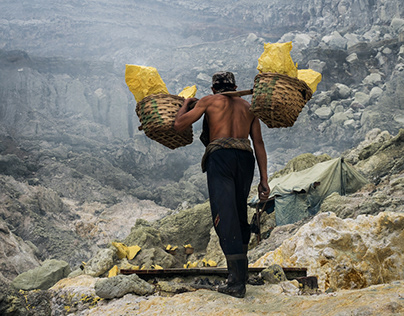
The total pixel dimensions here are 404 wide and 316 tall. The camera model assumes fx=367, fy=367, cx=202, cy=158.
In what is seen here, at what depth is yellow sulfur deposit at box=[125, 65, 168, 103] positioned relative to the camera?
2.88m

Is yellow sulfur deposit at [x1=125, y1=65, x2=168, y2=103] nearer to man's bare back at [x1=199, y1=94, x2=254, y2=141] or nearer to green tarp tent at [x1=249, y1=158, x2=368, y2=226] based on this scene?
man's bare back at [x1=199, y1=94, x2=254, y2=141]

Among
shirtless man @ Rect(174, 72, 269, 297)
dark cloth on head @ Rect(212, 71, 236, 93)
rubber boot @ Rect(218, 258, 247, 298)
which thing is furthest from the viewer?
dark cloth on head @ Rect(212, 71, 236, 93)

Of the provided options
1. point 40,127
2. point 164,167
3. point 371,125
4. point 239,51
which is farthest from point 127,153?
point 239,51

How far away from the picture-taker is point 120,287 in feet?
8.24

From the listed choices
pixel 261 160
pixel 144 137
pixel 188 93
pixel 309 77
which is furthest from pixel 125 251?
Result: pixel 144 137

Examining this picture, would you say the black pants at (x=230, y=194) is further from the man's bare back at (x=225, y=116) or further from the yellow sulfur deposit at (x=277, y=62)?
the yellow sulfur deposit at (x=277, y=62)

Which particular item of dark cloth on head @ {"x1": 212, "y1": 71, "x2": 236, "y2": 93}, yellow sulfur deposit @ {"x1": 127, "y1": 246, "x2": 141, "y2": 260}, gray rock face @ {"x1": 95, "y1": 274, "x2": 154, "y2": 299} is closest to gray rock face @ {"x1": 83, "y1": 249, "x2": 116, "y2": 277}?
yellow sulfur deposit @ {"x1": 127, "y1": 246, "x2": 141, "y2": 260}

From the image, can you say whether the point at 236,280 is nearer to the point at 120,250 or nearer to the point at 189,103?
the point at 189,103

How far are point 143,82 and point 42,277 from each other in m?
4.91

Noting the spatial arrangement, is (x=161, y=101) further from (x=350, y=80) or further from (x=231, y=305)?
(x=350, y=80)

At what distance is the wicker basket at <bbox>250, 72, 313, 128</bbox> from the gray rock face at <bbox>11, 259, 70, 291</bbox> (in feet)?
17.3

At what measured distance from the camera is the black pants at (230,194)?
258cm

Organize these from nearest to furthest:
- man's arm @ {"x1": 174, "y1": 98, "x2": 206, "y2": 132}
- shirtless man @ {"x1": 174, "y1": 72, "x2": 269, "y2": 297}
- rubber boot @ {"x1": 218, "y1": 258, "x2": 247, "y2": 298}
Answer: rubber boot @ {"x1": 218, "y1": 258, "x2": 247, "y2": 298}
shirtless man @ {"x1": 174, "y1": 72, "x2": 269, "y2": 297}
man's arm @ {"x1": 174, "y1": 98, "x2": 206, "y2": 132}

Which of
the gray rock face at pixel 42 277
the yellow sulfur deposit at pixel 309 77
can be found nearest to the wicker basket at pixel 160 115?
the yellow sulfur deposit at pixel 309 77
